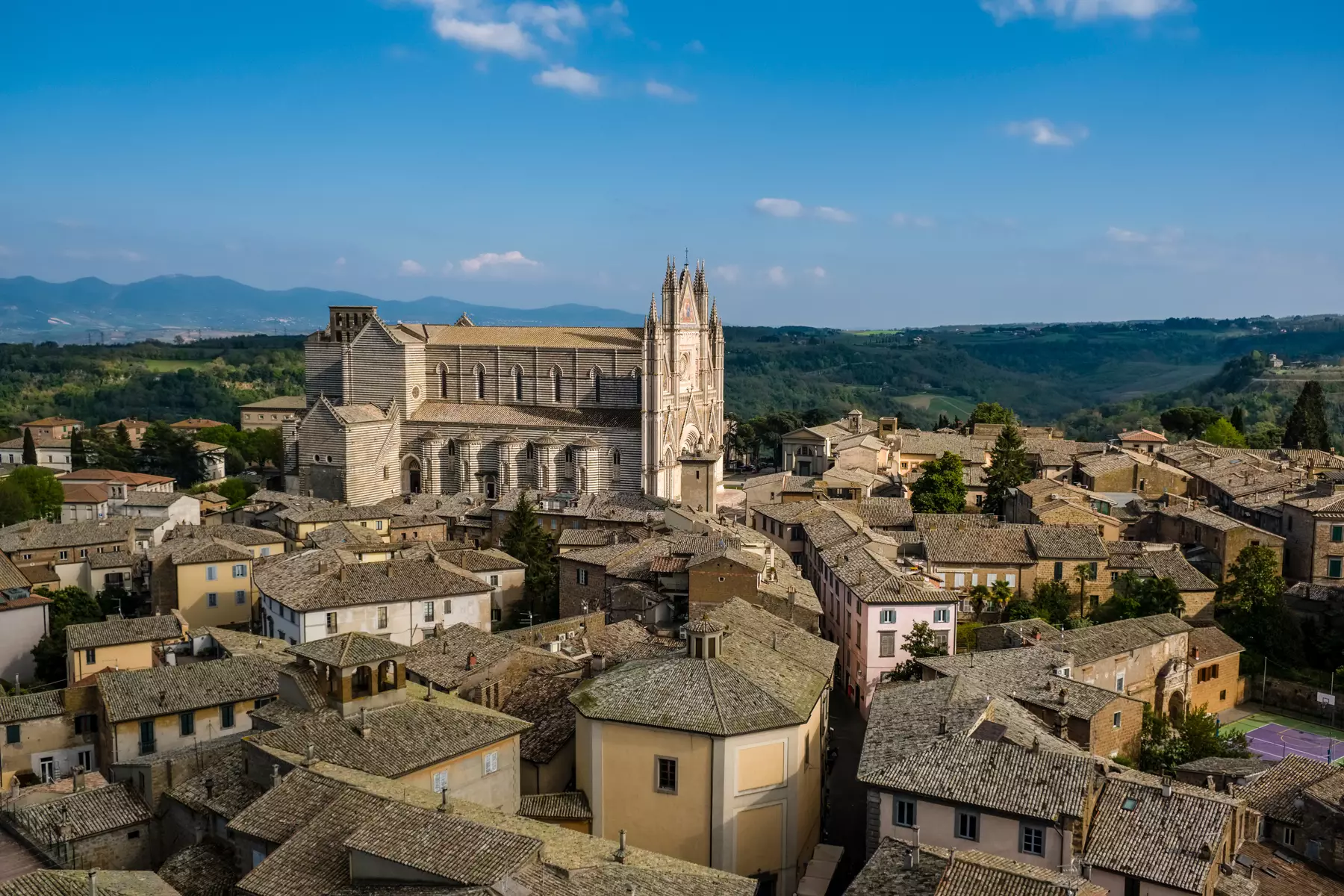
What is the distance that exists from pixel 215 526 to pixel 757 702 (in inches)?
1451

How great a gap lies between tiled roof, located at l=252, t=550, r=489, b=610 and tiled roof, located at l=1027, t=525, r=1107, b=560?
20.1 metres

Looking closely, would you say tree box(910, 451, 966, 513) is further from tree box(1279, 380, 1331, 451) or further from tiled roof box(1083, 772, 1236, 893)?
tiled roof box(1083, 772, 1236, 893)

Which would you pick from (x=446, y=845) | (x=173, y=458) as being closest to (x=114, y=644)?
(x=446, y=845)

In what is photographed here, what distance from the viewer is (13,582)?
43344 mm

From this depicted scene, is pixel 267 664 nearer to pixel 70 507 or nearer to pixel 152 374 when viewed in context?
pixel 70 507

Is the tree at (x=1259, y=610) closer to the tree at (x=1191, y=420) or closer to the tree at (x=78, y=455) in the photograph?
the tree at (x=1191, y=420)

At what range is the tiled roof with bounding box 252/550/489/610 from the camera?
3881 cm

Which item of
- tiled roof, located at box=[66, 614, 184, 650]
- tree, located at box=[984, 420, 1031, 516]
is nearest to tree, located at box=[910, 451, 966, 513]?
tree, located at box=[984, 420, 1031, 516]

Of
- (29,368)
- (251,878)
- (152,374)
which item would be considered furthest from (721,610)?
(29,368)

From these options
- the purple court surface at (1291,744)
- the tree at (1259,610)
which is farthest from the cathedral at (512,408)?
the purple court surface at (1291,744)

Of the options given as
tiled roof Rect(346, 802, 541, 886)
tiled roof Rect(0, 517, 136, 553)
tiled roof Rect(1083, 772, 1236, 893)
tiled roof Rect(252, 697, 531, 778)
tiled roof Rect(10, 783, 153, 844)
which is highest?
tiled roof Rect(346, 802, 541, 886)

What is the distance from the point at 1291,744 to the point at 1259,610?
6.94 m

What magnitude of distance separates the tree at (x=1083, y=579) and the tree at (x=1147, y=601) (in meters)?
0.69

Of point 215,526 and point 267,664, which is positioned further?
point 215,526
